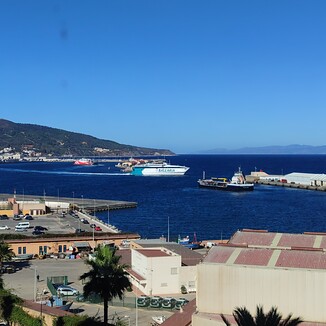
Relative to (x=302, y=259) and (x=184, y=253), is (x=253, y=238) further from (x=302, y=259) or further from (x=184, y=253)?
(x=184, y=253)

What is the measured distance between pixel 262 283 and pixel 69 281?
11.6m

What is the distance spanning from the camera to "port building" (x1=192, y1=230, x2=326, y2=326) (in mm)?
13883

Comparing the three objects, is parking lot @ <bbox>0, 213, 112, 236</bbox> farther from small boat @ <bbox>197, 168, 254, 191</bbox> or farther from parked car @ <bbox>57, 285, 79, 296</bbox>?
small boat @ <bbox>197, 168, 254, 191</bbox>

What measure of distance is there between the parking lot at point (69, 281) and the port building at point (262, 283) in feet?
12.6

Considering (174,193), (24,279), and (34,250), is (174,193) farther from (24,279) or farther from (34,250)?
(24,279)

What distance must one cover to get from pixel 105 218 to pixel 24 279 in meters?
32.3

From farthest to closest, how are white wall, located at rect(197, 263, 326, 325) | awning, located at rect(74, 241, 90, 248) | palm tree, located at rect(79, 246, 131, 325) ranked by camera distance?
awning, located at rect(74, 241, 90, 248)
white wall, located at rect(197, 263, 326, 325)
palm tree, located at rect(79, 246, 131, 325)

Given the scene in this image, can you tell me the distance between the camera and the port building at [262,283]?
45.5ft

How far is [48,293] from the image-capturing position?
21.5 m

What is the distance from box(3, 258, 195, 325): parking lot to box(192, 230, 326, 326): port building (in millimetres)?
3834

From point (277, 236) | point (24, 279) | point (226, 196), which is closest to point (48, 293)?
point (24, 279)

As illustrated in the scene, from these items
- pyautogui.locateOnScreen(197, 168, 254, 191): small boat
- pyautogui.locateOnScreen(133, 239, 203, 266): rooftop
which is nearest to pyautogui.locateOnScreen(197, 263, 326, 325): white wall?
pyautogui.locateOnScreen(133, 239, 203, 266): rooftop

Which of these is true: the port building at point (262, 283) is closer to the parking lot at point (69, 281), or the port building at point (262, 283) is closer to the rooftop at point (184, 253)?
the parking lot at point (69, 281)

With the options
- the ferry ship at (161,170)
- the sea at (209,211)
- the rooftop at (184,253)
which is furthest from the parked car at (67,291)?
the ferry ship at (161,170)
